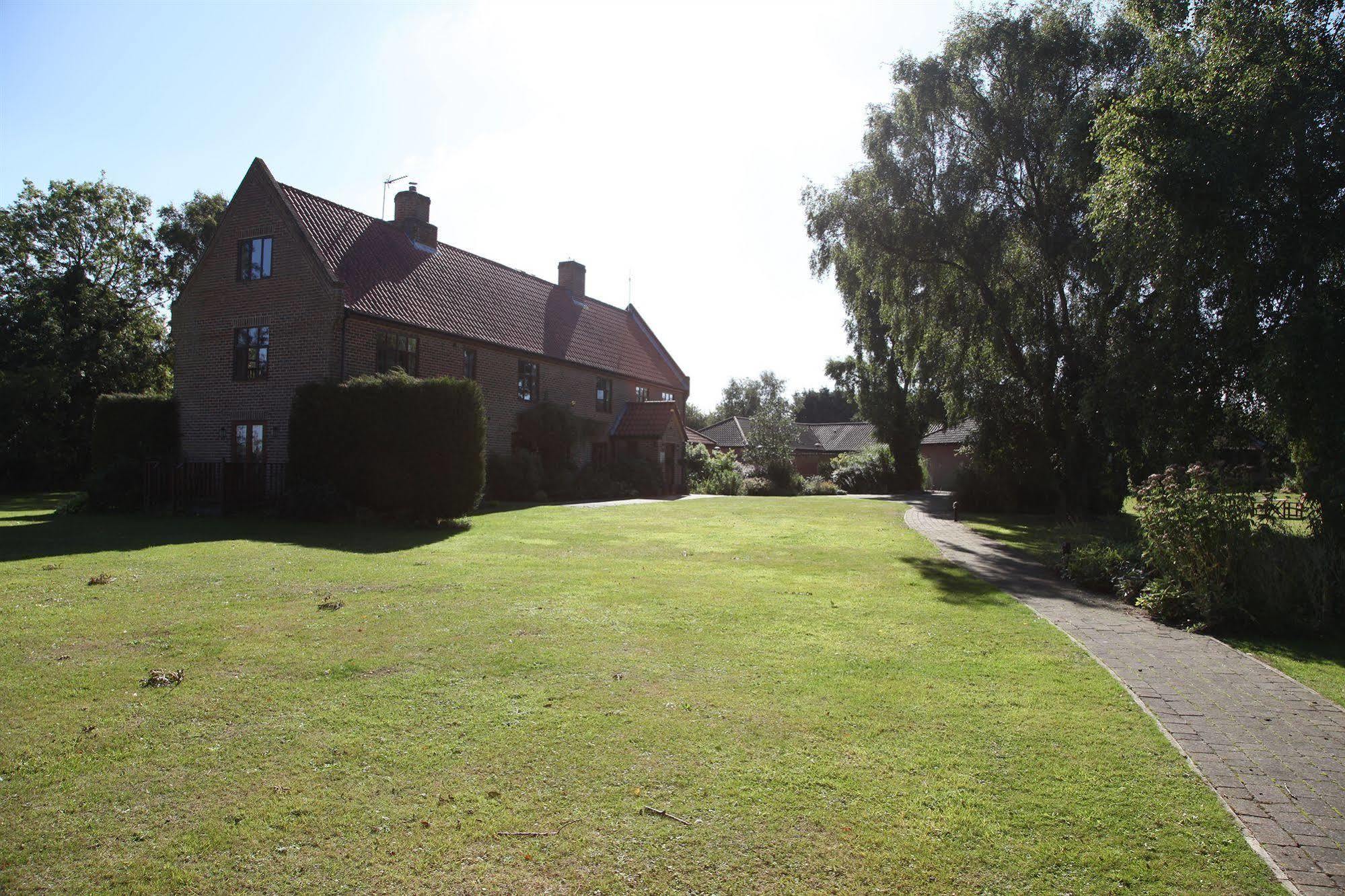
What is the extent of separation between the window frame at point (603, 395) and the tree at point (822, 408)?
66203 millimetres

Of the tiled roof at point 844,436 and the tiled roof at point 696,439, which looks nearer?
the tiled roof at point 696,439

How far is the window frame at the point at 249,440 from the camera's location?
23.8m

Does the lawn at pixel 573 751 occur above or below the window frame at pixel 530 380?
below

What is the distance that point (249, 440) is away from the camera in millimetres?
24125

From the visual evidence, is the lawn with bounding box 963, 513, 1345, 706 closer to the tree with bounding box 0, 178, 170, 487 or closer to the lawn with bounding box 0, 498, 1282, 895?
the lawn with bounding box 0, 498, 1282, 895

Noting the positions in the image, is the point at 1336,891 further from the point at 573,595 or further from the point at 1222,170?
the point at 1222,170

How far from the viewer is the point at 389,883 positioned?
311cm

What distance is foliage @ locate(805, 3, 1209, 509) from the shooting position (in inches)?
768

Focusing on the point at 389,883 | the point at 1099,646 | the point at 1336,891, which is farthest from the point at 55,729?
the point at 1099,646

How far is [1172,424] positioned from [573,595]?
439 inches

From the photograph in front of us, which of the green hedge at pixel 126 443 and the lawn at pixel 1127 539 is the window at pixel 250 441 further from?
the lawn at pixel 1127 539

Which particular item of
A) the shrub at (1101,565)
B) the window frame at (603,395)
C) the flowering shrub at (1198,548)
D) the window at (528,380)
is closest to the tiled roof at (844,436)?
the window frame at (603,395)

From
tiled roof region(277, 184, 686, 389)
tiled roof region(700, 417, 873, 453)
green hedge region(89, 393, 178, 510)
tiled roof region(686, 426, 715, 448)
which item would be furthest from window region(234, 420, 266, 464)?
tiled roof region(700, 417, 873, 453)

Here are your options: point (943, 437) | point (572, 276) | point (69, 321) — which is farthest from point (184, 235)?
point (943, 437)
